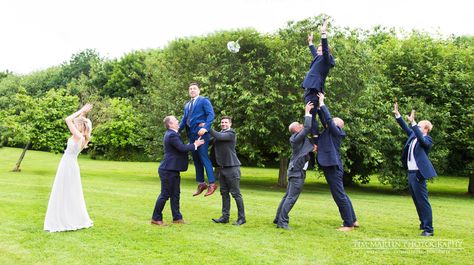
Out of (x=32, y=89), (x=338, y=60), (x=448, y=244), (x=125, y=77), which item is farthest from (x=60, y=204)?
(x=32, y=89)

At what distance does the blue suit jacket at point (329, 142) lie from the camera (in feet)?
32.3

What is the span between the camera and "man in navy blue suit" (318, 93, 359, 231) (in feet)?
32.4

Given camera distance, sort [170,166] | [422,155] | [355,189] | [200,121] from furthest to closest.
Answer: [355,189] → [200,121] → [170,166] → [422,155]

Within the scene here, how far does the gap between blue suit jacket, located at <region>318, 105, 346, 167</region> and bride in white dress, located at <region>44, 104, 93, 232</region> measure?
4.99 meters

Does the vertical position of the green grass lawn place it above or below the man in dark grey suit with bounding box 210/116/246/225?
below

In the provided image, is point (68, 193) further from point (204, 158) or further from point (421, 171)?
point (421, 171)

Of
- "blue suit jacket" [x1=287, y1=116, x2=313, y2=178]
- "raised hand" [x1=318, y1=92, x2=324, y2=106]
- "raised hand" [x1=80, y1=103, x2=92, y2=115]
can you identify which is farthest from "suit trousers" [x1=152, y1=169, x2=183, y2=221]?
"raised hand" [x1=318, y1=92, x2=324, y2=106]

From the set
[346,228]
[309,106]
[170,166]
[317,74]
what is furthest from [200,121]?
[346,228]

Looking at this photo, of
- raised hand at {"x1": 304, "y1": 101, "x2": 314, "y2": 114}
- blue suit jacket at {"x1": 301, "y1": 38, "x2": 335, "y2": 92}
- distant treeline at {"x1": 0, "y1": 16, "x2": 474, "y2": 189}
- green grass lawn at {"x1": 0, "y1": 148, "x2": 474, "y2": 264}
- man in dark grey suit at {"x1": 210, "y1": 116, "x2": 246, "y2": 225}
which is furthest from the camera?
distant treeline at {"x1": 0, "y1": 16, "x2": 474, "y2": 189}

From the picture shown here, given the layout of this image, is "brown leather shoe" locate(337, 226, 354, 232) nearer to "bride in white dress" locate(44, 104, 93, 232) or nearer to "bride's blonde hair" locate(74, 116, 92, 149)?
"bride in white dress" locate(44, 104, 93, 232)

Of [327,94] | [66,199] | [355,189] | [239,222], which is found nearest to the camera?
[66,199]

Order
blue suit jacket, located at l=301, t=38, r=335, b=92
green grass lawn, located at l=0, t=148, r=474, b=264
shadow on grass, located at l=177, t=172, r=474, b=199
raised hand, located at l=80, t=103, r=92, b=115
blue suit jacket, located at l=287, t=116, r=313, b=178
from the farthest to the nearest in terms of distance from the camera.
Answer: shadow on grass, located at l=177, t=172, r=474, b=199
blue suit jacket, located at l=287, t=116, r=313, b=178
blue suit jacket, located at l=301, t=38, r=335, b=92
raised hand, located at l=80, t=103, r=92, b=115
green grass lawn, located at l=0, t=148, r=474, b=264

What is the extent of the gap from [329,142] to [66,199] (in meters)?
5.62

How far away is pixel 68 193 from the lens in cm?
964
